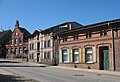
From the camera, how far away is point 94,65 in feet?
112

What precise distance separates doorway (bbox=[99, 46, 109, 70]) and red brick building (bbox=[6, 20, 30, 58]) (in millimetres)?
45302

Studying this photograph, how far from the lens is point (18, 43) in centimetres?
8175

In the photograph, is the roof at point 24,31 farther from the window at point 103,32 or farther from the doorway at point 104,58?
the window at point 103,32

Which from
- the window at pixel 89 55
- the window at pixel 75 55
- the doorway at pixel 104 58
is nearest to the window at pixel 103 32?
the doorway at pixel 104 58

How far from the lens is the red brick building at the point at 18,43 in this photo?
258 ft

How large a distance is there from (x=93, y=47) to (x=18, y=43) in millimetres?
50157

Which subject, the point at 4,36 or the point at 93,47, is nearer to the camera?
the point at 93,47

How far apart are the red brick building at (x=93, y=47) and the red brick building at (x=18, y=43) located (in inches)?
1461

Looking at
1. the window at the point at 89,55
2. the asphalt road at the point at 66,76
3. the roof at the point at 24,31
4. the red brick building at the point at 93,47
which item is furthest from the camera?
the roof at the point at 24,31

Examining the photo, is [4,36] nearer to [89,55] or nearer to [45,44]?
[45,44]

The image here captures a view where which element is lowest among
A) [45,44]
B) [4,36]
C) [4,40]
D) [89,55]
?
[89,55]

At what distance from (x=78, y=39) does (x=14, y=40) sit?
49173 mm

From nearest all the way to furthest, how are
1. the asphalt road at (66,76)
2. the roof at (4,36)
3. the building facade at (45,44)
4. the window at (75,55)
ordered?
1. the asphalt road at (66,76)
2. the window at (75,55)
3. the building facade at (45,44)
4. the roof at (4,36)

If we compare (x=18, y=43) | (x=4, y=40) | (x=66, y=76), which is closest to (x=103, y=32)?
(x=66, y=76)
